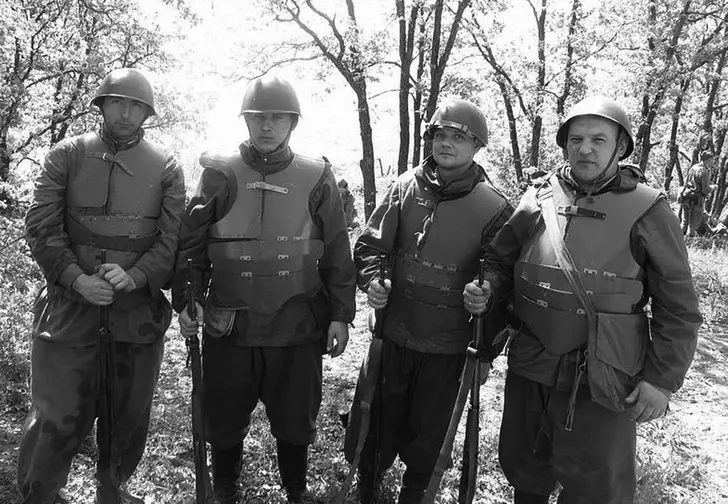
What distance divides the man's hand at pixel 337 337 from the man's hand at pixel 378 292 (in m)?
0.31

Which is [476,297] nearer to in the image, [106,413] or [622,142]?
[622,142]

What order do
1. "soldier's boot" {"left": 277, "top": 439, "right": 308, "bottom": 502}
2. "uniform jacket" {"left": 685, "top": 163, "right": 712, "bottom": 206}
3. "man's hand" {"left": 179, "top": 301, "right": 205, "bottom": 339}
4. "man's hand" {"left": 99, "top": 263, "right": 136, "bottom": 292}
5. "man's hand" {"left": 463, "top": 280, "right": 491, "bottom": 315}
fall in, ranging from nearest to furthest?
"man's hand" {"left": 463, "top": 280, "right": 491, "bottom": 315} < "man's hand" {"left": 99, "top": 263, "right": 136, "bottom": 292} < "man's hand" {"left": 179, "top": 301, "right": 205, "bottom": 339} < "soldier's boot" {"left": 277, "top": 439, "right": 308, "bottom": 502} < "uniform jacket" {"left": 685, "top": 163, "right": 712, "bottom": 206}

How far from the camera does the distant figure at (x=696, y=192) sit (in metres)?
14.9

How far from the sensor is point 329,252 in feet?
11.5

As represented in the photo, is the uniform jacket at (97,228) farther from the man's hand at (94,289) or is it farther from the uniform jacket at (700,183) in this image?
the uniform jacket at (700,183)

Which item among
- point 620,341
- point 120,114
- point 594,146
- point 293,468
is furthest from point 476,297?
point 120,114

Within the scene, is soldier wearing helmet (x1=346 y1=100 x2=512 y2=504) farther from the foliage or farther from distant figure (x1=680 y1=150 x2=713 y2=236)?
distant figure (x1=680 y1=150 x2=713 y2=236)

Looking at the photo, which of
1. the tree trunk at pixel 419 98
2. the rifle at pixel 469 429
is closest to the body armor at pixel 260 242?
the rifle at pixel 469 429

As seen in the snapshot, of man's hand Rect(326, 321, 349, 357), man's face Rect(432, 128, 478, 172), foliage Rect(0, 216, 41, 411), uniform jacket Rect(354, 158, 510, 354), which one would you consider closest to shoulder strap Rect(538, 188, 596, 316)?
uniform jacket Rect(354, 158, 510, 354)

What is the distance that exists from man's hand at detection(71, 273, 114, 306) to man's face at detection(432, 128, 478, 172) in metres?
2.09

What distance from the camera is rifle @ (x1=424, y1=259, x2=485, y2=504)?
2984 mm

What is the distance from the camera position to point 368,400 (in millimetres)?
3367

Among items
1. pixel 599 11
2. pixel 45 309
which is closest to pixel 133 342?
pixel 45 309

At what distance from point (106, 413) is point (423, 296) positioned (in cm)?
203
